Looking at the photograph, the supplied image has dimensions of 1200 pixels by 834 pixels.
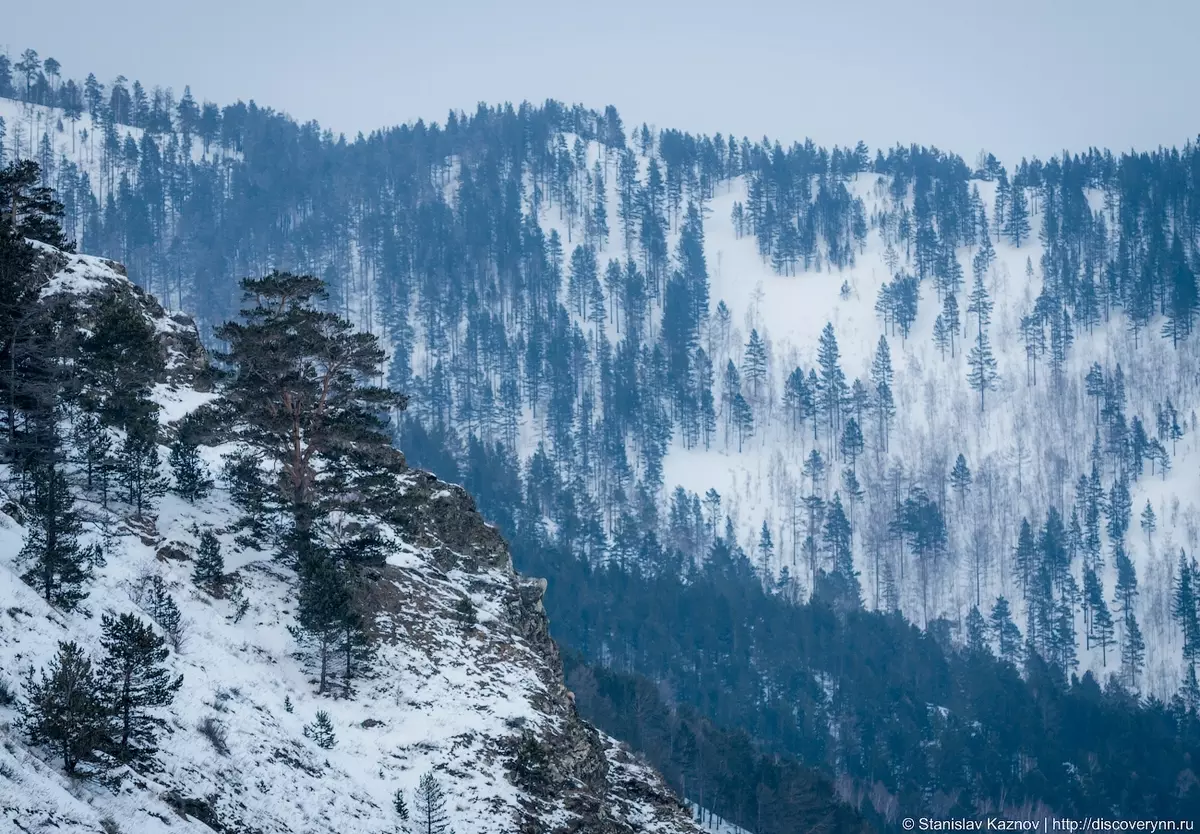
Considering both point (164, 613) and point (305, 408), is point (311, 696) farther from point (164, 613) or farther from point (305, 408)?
point (305, 408)

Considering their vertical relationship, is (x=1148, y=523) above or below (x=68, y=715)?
below

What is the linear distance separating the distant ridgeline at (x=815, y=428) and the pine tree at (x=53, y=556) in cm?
5115

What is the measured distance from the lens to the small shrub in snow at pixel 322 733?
27734 mm

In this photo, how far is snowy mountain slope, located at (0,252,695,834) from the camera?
20253 millimetres

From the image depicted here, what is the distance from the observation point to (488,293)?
176000mm

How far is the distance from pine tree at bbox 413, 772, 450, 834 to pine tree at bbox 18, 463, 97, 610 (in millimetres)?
9056

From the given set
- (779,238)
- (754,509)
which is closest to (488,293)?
(779,238)

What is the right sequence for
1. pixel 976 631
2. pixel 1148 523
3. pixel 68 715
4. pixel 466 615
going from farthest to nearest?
pixel 1148 523
pixel 976 631
pixel 466 615
pixel 68 715

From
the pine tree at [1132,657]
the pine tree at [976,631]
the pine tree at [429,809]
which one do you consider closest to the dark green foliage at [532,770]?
the pine tree at [429,809]

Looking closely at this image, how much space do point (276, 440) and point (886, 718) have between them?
73.9m

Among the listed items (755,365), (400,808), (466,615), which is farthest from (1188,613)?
(400,808)

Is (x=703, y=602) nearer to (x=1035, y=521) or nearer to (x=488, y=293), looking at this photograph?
(x=1035, y=521)

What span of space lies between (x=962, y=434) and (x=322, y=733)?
133 meters

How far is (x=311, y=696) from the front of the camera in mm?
30719
